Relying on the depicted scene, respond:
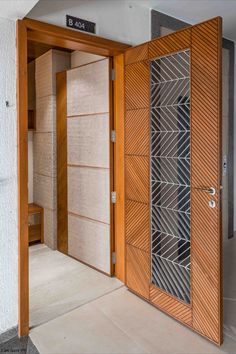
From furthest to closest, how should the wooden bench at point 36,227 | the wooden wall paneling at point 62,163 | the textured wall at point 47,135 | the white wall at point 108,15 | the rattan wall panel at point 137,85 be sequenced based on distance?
the wooden bench at point 36,227 < the textured wall at point 47,135 < the wooden wall paneling at point 62,163 < the rattan wall panel at point 137,85 < the white wall at point 108,15

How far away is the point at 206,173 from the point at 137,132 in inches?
33.2

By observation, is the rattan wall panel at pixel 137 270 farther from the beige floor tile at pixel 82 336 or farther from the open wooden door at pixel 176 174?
the beige floor tile at pixel 82 336

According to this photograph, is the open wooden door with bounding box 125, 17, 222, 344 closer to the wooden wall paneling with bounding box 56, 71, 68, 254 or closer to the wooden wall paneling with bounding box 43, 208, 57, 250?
the wooden wall paneling with bounding box 56, 71, 68, 254

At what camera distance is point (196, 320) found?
7.45 feet

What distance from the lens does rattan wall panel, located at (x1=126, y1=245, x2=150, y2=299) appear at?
2.71 metres

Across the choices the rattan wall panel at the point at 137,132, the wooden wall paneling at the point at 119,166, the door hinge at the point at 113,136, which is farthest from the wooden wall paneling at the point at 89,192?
the rattan wall panel at the point at 137,132

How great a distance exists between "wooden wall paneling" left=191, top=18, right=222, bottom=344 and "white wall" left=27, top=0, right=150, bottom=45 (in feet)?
2.89

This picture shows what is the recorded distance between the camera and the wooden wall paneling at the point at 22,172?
2.21m

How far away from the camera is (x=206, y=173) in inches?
84.0

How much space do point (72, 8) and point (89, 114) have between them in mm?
1143

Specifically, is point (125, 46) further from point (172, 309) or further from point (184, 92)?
point (172, 309)

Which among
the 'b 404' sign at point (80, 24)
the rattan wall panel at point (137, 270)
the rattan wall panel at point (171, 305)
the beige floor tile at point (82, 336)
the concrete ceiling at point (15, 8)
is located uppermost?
the 'b 404' sign at point (80, 24)

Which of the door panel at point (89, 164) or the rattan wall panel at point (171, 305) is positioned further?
the door panel at point (89, 164)

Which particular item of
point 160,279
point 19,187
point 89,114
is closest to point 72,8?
point 89,114
